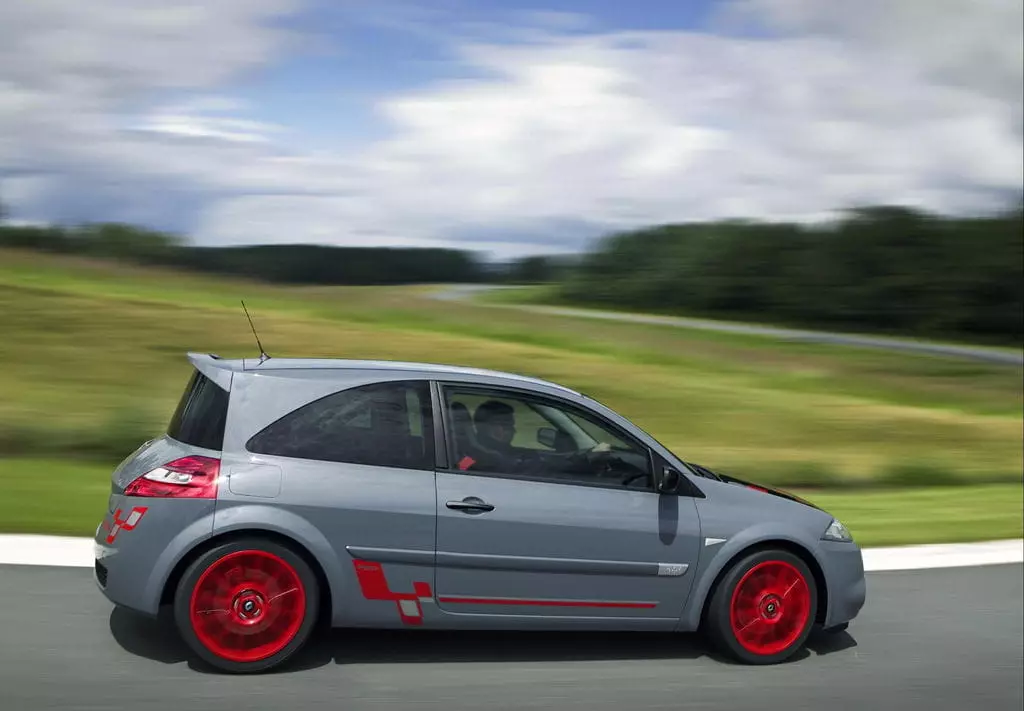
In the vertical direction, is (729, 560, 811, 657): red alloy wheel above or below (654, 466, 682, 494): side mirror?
below

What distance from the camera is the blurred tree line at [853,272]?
3444cm

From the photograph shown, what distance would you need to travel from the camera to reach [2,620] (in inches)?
229

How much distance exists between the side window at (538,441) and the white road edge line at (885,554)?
2832 mm

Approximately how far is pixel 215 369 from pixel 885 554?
5518 millimetres

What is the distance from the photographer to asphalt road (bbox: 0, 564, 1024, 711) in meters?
5.01

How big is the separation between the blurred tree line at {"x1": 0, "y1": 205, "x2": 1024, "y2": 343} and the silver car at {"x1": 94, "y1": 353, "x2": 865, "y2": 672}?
82.5 ft

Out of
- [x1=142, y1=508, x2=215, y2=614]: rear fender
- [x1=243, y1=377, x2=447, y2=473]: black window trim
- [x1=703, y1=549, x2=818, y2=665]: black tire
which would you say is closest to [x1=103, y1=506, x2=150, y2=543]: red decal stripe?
[x1=142, y1=508, x2=215, y2=614]: rear fender

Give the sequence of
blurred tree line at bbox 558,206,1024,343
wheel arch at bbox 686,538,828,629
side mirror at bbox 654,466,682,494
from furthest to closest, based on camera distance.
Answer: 1. blurred tree line at bbox 558,206,1024,343
2. wheel arch at bbox 686,538,828,629
3. side mirror at bbox 654,466,682,494

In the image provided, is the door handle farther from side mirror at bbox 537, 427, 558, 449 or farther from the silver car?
side mirror at bbox 537, 427, 558, 449

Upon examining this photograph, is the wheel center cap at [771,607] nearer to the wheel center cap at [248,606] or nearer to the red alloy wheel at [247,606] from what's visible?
the red alloy wheel at [247,606]

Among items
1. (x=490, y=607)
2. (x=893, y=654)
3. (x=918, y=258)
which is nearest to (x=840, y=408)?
(x=918, y=258)

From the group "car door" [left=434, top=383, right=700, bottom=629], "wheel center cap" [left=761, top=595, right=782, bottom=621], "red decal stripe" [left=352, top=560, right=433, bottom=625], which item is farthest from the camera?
"wheel center cap" [left=761, top=595, right=782, bottom=621]

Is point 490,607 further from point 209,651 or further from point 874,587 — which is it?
point 874,587

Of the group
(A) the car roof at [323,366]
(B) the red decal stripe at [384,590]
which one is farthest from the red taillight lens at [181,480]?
(B) the red decal stripe at [384,590]
